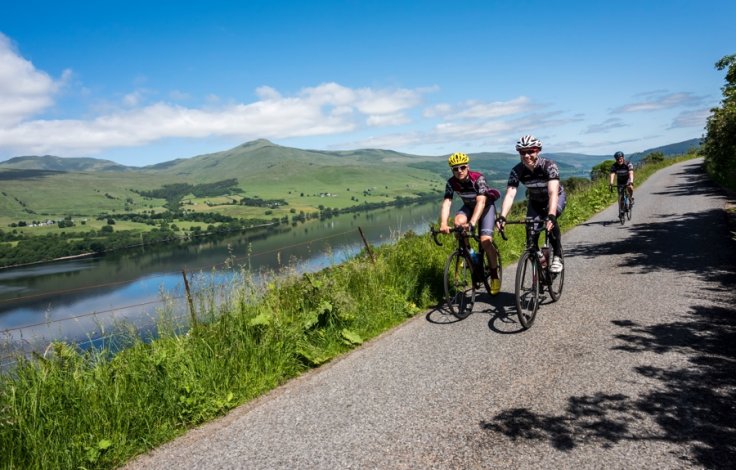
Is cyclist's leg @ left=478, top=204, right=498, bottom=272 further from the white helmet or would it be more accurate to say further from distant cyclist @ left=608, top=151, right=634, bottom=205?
distant cyclist @ left=608, top=151, right=634, bottom=205

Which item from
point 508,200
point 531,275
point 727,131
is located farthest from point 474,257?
point 727,131

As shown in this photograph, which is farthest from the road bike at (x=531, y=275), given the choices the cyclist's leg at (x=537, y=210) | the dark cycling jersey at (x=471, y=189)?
the dark cycling jersey at (x=471, y=189)

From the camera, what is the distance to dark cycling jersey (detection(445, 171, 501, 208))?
22.8ft

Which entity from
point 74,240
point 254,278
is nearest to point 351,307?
point 254,278

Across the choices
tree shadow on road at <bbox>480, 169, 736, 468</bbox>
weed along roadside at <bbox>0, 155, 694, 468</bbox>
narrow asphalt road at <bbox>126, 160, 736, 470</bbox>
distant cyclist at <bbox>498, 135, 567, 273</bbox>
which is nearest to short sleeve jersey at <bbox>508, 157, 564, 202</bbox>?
distant cyclist at <bbox>498, 135, 567, 273</bbox>

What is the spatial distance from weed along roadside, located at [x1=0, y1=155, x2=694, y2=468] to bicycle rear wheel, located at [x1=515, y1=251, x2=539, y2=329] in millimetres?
1998

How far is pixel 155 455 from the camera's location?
13.2 feet

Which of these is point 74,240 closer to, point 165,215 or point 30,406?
point 165,215

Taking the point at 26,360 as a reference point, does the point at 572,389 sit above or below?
below

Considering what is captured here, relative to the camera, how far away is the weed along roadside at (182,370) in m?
3.91

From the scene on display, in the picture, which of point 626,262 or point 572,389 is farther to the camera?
point 626,262

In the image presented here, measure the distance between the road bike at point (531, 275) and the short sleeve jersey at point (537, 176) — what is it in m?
0.63

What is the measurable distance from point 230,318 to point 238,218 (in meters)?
166

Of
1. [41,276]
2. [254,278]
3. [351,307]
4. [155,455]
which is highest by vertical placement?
[254,278]
